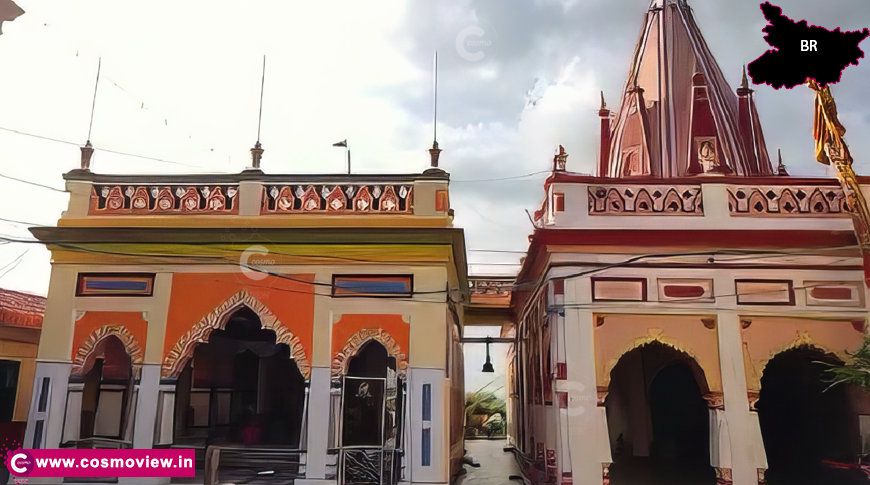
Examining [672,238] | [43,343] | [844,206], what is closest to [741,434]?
[672,238]

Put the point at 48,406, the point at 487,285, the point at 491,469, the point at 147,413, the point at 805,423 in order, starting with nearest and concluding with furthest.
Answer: the point at 147,413 < the point at 48,406 < the point at 805,423 < the point at 491,469 < the point at 487,285

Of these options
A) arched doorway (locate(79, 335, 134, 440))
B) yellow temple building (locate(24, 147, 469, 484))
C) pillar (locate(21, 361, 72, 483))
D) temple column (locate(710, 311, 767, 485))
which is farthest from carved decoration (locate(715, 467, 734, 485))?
pillar (locate(21, 361, 72, 483))

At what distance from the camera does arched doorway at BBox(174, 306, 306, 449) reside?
40.0 ft

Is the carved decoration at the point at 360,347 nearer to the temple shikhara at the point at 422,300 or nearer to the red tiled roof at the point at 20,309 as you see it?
the temple shikhara at the point at 422,300

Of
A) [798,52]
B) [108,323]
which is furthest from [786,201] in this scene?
[108,323]

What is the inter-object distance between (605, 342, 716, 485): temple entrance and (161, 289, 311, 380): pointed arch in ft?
22.5

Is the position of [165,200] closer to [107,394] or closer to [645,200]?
[107,394]

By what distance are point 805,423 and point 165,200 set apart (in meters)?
11.5

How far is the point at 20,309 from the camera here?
1238 cm

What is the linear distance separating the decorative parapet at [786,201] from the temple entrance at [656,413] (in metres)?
3.69

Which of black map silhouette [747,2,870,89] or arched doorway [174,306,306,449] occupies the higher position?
black map silhouette [747,2,870,89]

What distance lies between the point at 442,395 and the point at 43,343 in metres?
6.04

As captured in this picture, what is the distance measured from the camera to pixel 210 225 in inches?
396

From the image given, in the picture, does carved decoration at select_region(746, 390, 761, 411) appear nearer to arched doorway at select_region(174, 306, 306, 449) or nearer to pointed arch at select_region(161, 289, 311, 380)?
pointed arch at select_region(161, 289, 311, 380)
